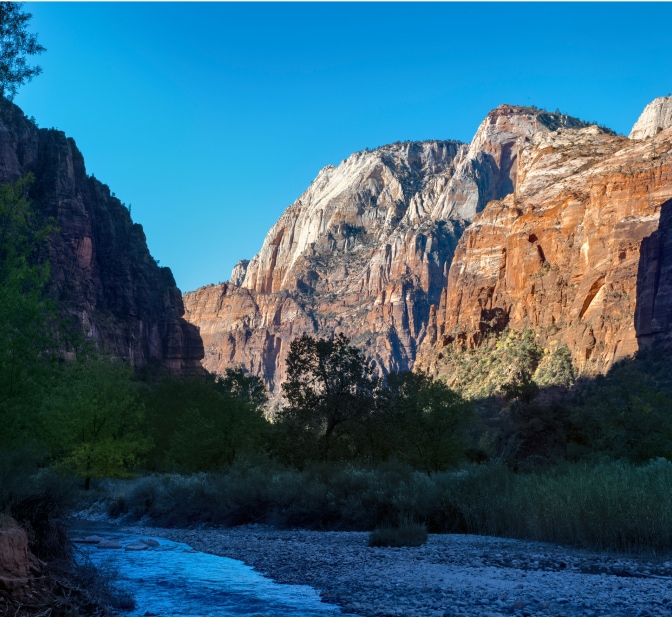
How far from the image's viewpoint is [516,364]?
327 feet

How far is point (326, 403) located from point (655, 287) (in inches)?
2370

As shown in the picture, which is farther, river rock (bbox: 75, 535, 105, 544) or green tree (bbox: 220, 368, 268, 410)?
green tree (bbox: 220, 368, 268, 410)

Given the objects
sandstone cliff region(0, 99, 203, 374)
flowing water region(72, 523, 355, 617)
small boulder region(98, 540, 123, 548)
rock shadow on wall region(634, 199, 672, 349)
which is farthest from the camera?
sandstone cliff region(0, 99, 203, 374)

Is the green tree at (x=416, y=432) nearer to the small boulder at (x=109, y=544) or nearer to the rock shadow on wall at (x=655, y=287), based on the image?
the small boulder at (x=109, y=544)

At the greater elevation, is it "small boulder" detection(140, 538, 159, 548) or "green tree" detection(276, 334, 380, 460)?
"green tree" detection(276, 334, 380, 460)

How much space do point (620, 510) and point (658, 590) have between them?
4963 millimetres

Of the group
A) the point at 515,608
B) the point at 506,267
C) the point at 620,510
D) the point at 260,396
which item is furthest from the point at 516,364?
the point at 515,608

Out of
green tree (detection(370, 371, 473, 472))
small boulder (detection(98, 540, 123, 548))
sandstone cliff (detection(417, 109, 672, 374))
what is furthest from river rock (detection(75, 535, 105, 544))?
sandstone cliff (detection(417, 109, 672, 374))

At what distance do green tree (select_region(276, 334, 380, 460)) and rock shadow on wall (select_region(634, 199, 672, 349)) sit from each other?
5134 cm

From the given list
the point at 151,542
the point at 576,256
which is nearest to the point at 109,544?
the point at 151,542

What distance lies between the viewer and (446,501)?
21547 millimetres

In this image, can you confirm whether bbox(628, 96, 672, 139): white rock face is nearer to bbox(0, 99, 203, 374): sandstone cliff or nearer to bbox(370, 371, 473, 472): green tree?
bbox(0, 99, 203, 374): sandstone cliff

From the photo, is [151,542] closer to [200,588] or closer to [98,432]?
[200,588]

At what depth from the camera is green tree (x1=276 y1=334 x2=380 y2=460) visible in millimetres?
34469
